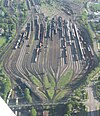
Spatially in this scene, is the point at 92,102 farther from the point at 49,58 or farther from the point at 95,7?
the point at 95,7

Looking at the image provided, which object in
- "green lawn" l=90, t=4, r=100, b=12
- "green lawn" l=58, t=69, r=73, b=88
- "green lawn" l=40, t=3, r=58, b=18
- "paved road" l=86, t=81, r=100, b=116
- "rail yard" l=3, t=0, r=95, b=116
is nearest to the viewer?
"paved road" l=86, t=81, r=100, b=116

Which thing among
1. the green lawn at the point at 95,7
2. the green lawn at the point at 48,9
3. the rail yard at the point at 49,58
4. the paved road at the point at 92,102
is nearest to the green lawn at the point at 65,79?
the rail yard at the point at 49,58

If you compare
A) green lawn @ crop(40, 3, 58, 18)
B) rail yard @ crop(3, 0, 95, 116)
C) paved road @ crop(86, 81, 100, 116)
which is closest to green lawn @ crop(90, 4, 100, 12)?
rail yard @ crop(3, 0, 95, 116)

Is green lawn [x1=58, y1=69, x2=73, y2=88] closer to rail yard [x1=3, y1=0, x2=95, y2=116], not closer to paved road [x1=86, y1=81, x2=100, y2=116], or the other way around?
rail yard [x1=3, y1=0, x2=95, y2=116]

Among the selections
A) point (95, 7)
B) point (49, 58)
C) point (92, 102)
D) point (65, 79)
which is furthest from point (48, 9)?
point (92, 102)

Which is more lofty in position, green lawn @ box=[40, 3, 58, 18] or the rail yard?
green lawn @ box=[40, 3, 58, 18]

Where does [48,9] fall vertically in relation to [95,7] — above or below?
above

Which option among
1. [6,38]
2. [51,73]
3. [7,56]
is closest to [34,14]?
[6,38]
